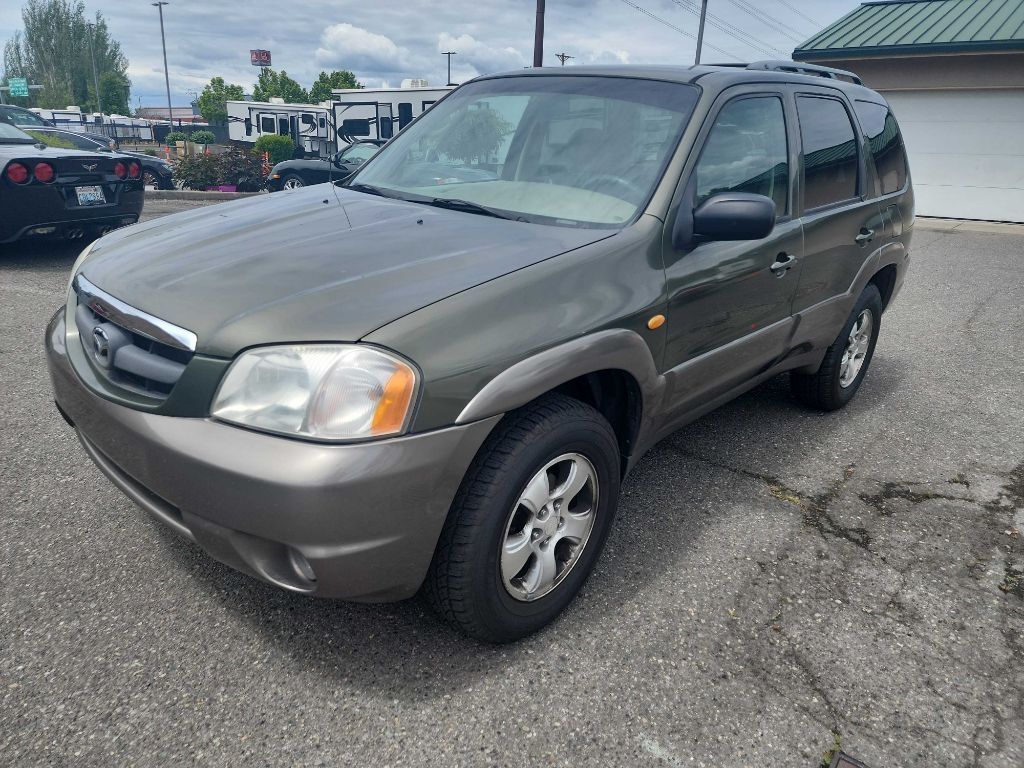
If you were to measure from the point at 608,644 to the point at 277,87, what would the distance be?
106784 mm

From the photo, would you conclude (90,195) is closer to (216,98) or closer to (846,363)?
(846,363)

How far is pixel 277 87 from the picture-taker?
97.6 metres

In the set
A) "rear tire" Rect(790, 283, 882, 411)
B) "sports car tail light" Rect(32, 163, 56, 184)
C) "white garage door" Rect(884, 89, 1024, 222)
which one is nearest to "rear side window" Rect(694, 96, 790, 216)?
"rear tire" Rect(790, 283, 882, 411)

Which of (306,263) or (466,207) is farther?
(466,207)

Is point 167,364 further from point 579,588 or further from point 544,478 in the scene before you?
point 579,588

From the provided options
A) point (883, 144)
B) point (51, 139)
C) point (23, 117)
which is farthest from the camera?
point (23, 117)

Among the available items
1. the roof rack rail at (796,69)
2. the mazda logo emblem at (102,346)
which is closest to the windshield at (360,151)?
the roof rack rail at (796,69)

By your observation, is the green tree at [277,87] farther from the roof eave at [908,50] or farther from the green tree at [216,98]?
the roof eave at [908,50]

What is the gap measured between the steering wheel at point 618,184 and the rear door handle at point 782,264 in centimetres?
77

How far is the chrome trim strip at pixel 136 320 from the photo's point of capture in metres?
2.02

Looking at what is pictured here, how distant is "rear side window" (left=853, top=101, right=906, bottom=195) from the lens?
409 cm

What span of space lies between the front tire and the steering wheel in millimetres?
806

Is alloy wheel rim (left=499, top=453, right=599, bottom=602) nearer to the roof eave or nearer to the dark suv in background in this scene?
the dark suv in background

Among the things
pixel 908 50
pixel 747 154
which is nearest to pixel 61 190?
pixel 747 154
